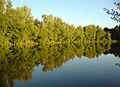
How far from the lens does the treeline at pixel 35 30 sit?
7375 centimetres

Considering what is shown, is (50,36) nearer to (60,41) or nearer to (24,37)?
(60,41)

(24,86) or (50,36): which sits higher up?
(50,36)

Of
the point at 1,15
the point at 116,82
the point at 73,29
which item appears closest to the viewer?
the point at 116,82

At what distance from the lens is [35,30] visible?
8925 cm

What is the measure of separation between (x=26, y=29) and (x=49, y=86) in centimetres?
6249

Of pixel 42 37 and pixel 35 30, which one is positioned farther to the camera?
pixel 42 37

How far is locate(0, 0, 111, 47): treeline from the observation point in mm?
73750

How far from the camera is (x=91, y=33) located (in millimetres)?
130625

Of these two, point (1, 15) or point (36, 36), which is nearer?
point (1, 15)

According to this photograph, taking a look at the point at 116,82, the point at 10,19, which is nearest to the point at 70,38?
the point at 10,19

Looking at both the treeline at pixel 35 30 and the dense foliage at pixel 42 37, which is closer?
the dense foliage at pixel 42 37

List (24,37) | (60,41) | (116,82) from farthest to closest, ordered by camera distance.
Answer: (60,41)
(24,37)
(116,82)

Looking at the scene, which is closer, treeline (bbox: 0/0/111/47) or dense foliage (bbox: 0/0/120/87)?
dense foliage (bbox: 0/0/120/87)

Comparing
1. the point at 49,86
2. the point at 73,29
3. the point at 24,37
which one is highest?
the point at 73,29
